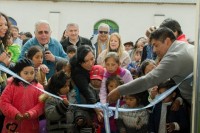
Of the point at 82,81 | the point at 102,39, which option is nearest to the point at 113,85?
the point at 82,81

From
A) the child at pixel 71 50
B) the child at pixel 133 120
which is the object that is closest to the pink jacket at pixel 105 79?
the child at pixel 133 120

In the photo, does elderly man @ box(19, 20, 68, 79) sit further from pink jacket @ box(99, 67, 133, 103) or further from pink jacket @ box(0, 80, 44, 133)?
pink jacket @ box(0, 80, 44, 133)

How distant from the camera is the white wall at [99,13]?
32375 mm

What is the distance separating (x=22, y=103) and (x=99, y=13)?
27756 mm

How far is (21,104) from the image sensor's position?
5621 mm

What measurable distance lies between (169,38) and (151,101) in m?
1.00

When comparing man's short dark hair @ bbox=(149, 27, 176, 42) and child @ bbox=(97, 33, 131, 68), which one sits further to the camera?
child @ bbox=(97, 33, 131, 68)

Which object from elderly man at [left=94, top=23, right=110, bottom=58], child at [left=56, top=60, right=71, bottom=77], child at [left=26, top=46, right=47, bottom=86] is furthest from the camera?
elderly man at [left=94, top=23, right=110, bottom=58]

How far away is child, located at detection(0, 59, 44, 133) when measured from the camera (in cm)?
552

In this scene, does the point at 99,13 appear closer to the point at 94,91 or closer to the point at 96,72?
the point at 96,72

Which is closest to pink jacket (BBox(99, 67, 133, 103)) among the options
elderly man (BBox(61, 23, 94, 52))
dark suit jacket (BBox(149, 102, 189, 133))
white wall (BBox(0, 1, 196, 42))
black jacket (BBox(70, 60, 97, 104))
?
black jacket (BBox(70, 60, 97, 104))

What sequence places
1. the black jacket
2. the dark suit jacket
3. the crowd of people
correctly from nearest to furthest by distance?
the crowd of people → the dark suit jacket → the black jacket

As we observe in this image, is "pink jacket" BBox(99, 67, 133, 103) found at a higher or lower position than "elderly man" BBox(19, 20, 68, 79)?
lower

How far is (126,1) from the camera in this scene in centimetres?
3316
